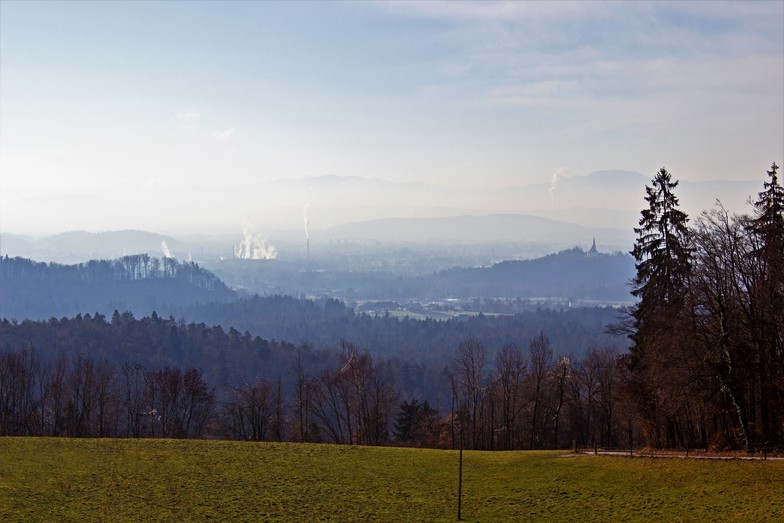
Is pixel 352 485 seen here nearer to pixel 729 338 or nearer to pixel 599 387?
pixel 729 338

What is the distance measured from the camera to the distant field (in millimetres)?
23406

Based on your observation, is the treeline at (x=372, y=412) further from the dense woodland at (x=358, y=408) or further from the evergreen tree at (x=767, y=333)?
the evergreen tree at (x=767, y=333)

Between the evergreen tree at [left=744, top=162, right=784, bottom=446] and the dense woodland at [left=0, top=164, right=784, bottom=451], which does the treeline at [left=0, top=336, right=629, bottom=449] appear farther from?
the evergreen tree at [left=744, top=162, right=784, bottom=446]

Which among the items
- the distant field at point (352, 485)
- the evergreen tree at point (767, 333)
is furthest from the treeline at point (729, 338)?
the distant field at point (352, 485)

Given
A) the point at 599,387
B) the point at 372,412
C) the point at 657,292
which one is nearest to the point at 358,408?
the point at 372,412

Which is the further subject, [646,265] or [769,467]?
[646,265]

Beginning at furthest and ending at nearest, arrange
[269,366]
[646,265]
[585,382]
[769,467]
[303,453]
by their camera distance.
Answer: [269,366] → [585,382] → [646,265] → [303,453] → [769,467]

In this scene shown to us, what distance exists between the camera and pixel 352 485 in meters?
28.1

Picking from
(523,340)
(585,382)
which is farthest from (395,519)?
(523,340)

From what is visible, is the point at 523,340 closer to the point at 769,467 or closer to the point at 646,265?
the point at 646,265

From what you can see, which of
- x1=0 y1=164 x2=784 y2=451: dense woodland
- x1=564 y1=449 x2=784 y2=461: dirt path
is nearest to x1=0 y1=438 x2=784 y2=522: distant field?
x1=564 y1=449 x2=784 y2=461: dirt path

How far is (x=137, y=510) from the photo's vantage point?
24062 mm

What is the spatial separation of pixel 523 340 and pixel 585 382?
12159 cm

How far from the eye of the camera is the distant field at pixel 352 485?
23406mm
